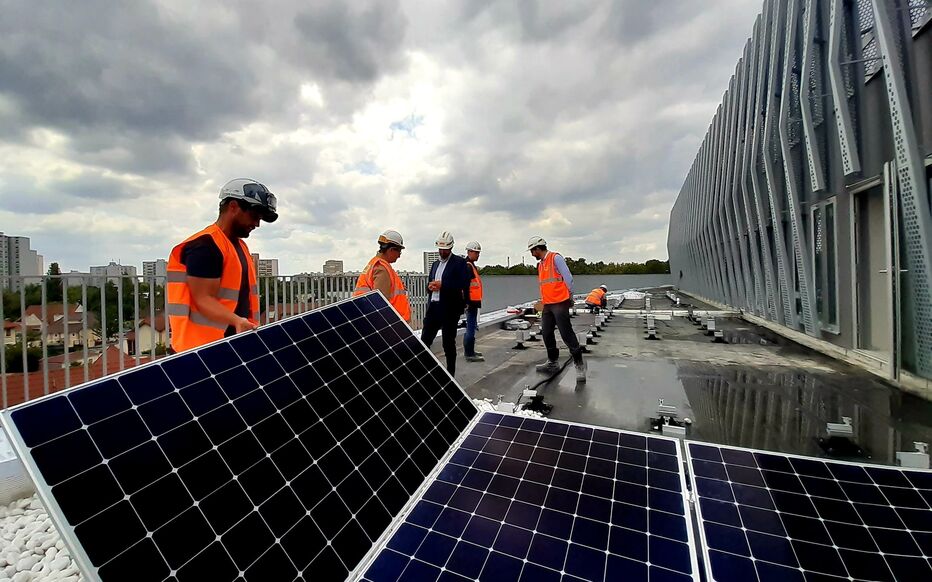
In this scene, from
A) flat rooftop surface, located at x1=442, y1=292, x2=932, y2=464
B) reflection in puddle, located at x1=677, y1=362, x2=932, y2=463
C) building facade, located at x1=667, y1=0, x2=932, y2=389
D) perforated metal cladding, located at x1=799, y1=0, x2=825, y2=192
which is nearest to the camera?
reflection in puddle, located at x1=677, y1=362, x2=932, y2=463

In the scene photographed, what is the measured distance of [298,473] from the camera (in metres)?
1.33

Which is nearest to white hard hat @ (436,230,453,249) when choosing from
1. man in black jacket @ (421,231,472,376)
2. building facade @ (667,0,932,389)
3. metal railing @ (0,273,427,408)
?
man in black jacket @ (421,231,472,376)

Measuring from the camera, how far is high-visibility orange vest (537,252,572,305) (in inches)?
254

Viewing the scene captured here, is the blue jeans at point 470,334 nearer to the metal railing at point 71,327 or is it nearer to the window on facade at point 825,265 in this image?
the metal railing at point 71,327

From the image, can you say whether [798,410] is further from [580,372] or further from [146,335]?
[146,335]

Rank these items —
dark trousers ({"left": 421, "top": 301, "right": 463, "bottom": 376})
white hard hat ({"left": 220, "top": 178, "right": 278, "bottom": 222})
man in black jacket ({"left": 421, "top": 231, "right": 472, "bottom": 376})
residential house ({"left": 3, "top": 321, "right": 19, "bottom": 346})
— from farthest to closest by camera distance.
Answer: man in black jacket ({"left": 421, "top": 231, "right": 472, "bottom": 376}) → dark trousers ({"left": 421, "top": 301, "right": 463, "bottom": 376}) → residential house ({"left": 3, "top": 321, "right": 19, "bottom": 346}) → white hard hat ({"left": 220, "top": 178, "right": 278, "bottom": 222})

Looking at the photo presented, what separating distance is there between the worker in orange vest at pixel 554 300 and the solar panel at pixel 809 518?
455cm

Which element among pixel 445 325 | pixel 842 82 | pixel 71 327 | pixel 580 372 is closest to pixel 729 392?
pixel 580 372

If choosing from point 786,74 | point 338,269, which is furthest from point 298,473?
point 786,74

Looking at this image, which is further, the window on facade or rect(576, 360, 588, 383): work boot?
the window on facade

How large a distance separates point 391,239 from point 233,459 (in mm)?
4049

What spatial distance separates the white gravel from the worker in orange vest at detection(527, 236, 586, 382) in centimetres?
560

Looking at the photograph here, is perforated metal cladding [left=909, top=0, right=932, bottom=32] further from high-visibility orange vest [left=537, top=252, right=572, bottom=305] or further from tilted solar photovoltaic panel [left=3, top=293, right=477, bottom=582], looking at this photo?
tilted solar photovoltaic panel [left=3, top=293, right=477, bottom=582]

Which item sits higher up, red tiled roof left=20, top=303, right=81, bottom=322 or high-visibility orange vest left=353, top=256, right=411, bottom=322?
high-visibility orange vest left=353, top=256, right=411, bottom=322
